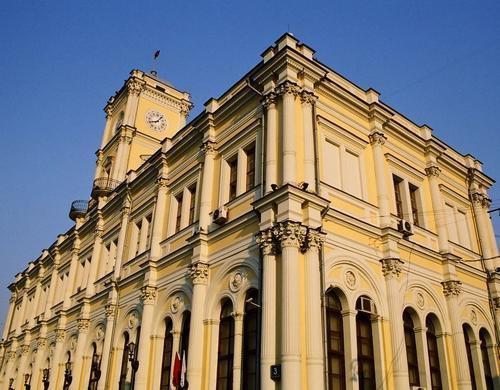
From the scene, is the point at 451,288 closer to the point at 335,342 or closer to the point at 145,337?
the point at 335,342

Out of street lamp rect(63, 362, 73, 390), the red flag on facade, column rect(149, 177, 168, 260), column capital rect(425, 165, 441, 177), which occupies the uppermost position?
column capital rect(425, 165, 441, 177)

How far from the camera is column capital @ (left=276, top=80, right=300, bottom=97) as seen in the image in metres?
15.6

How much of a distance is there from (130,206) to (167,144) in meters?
4.48

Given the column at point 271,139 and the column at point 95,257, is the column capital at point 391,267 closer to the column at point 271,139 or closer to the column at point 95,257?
the column at point 271,139

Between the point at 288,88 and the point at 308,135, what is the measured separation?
5.67 ft

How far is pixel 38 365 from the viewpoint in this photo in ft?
96.0

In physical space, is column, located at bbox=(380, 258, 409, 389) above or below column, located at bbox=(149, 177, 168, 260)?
below

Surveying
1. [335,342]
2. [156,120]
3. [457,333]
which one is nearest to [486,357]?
[457,333]

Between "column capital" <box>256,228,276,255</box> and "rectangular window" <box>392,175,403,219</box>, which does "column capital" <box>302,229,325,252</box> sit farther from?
"rectangular window" <box>392,175,403,219</box>

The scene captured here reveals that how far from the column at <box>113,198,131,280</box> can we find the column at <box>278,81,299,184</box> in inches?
473

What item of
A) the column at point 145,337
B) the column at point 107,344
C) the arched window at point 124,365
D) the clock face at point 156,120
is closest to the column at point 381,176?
the column at point 145,337

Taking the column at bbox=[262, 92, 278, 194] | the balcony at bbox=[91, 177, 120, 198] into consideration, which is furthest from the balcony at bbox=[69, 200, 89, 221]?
the column at bbox=[262, 92, 278, 194]

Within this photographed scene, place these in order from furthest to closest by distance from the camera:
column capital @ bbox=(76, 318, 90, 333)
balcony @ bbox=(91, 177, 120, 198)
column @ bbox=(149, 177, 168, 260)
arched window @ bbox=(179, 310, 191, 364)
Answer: balcony @ bbox=(91, 177, 120, 198), column capital @ bbox=(76, 318, 90, 333), column @ bbox=(149, 177, 168, 260), arched window @ bbox=(179, 310, 191, 364)

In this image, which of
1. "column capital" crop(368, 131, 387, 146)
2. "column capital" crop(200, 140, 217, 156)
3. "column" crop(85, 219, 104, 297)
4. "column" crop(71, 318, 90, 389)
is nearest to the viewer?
"column capital" crop(368, 131, 387, 146)
